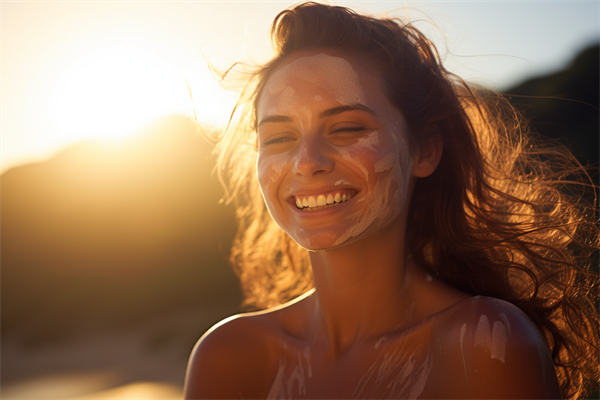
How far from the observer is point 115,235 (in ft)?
21.4

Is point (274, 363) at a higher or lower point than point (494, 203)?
lower

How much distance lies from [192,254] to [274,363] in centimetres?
507

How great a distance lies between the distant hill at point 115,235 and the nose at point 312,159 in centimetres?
476

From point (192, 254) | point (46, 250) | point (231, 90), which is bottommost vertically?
point (192, 254)

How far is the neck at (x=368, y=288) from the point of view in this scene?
5.90 ft

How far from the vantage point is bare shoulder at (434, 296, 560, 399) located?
1.30 m

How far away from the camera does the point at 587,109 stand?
420 cm

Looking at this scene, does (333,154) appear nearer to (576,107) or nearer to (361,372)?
(361,372)

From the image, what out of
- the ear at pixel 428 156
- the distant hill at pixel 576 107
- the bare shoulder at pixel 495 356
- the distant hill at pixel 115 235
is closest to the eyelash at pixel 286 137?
the ear at pixel 428 156

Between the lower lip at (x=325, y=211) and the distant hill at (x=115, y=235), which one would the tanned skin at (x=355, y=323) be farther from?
the distant hill at (x=115, y=235)

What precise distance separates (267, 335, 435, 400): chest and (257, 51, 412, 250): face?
421mm

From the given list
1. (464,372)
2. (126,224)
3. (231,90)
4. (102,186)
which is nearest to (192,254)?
(126,224)

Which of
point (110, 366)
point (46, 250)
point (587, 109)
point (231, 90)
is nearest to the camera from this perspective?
point (231, 90)

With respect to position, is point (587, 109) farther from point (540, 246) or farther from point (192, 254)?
point (192, 254)
